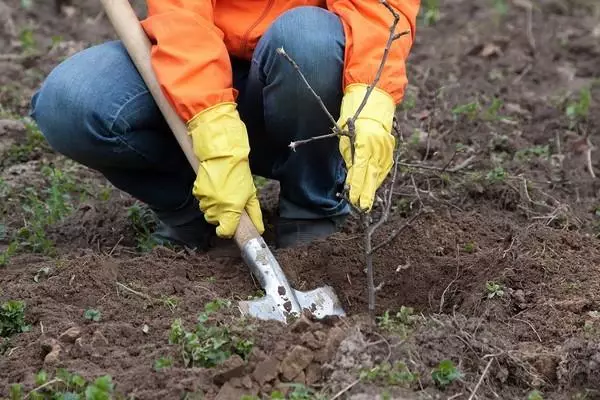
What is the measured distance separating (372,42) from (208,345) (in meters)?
0.98

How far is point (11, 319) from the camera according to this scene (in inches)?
108

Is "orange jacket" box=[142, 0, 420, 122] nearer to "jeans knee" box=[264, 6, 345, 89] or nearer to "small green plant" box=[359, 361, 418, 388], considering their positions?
"jeans knee" box=[264, 6, 345, 89]

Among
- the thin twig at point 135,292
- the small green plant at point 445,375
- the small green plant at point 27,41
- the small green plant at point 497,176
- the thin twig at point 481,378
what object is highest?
the small green plant at point 445,375

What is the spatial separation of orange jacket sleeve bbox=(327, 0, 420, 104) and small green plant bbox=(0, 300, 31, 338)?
1042mm

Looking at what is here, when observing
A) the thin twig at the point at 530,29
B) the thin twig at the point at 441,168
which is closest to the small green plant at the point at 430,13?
the thin twig at the point at 530,29

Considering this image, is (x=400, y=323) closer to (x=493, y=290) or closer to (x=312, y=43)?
(x=493, y=290)

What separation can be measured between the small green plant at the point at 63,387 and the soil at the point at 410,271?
0.16 feet

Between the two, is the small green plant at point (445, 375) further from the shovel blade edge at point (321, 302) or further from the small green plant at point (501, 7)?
the small green plant at point (501, 7)

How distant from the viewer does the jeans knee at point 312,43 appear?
2979 mm

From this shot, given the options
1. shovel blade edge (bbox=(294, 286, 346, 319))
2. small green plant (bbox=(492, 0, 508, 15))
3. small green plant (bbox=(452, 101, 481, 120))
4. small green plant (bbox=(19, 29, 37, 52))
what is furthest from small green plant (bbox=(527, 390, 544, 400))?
small green plant (bbox=(492, 0, 508, 15))

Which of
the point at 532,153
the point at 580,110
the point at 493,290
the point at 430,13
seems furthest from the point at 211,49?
the point at 430,13

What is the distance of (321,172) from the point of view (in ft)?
10.8

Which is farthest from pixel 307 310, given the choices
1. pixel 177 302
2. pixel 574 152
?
pixel 574 152

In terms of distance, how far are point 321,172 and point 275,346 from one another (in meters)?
0.97
